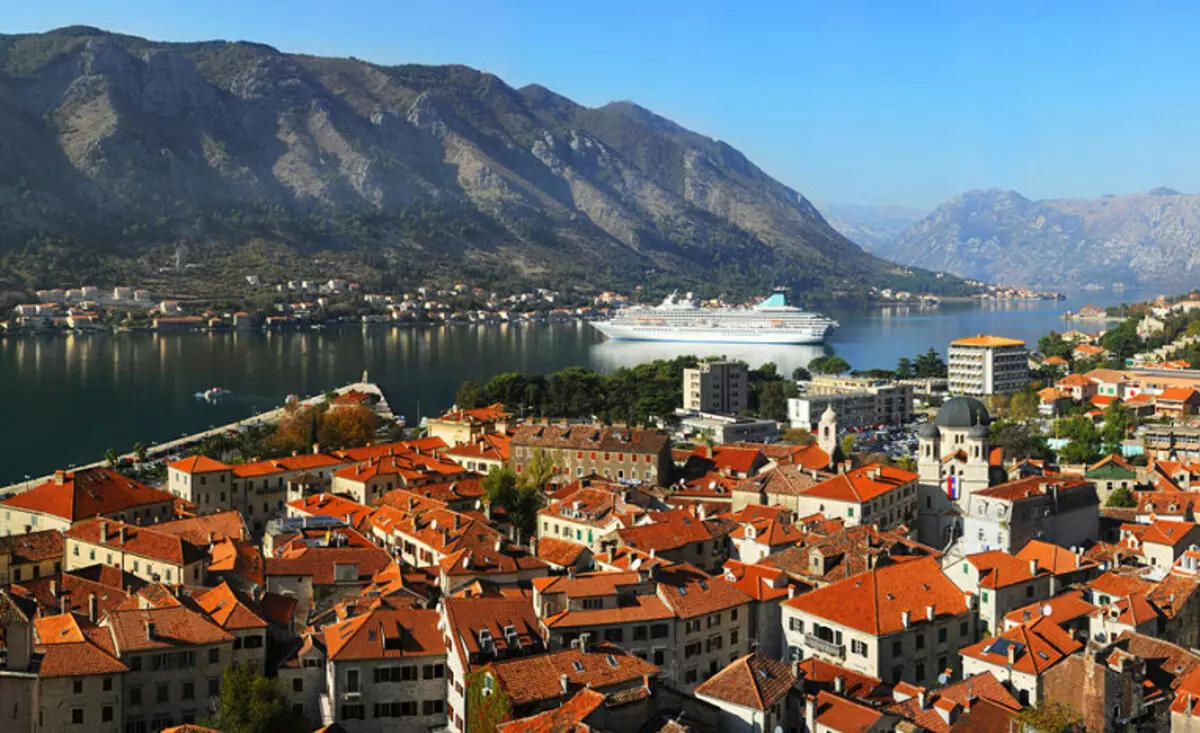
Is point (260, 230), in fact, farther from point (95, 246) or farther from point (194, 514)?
point (194, 514)

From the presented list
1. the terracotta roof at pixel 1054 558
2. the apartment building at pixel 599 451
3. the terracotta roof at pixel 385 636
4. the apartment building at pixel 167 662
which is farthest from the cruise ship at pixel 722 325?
the apartment building at pixel 167 662

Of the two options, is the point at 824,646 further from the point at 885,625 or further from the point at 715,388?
the point at 715,388

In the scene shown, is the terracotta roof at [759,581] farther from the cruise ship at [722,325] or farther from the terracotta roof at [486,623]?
the cruise ship at [722,325]

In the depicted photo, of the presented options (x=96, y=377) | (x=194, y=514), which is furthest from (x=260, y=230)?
(x=194, y=514)

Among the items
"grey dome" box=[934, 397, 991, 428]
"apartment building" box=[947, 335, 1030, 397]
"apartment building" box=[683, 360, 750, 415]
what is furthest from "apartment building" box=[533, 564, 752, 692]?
"apartment building" box=[947, 335, 1030, 397]

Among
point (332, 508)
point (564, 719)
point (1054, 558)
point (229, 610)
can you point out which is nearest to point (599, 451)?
point (332, 508)

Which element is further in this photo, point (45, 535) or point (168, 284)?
point (168, 284)

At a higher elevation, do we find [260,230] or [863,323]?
[260,230]
